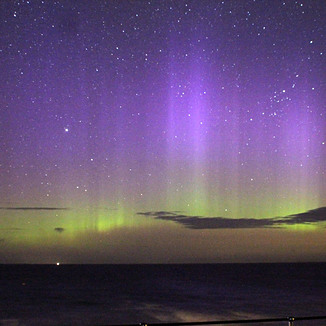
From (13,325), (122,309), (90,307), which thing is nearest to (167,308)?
(122,309)

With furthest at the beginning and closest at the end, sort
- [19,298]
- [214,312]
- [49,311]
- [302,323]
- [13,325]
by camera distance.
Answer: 1. [19,298]
2. [49,311]
3. [214,312]
4. [13,325]
5. [302,323]

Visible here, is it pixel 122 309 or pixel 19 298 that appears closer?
pixel 122 309

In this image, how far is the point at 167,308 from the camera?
40.5 m

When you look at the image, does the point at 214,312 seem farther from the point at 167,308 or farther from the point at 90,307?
the point at 90,307

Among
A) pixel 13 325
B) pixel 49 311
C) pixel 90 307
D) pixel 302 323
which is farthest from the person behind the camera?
pixel 90 307

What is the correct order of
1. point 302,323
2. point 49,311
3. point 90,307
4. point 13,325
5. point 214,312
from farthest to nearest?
1. point 90,307
2. point 49,311
3. point 214,312
4. point 13,325
5. point 302,323

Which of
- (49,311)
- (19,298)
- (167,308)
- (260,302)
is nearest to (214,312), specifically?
(167,308)

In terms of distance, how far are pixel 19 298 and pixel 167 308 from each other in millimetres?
19511

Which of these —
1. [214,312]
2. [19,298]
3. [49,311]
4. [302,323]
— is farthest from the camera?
[19,298]

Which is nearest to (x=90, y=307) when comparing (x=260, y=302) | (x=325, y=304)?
(x=260, y=302)

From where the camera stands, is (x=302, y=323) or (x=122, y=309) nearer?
(x=302, y=323)

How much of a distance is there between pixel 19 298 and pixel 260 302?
24.3 meters

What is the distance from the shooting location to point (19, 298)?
53094 millimetres

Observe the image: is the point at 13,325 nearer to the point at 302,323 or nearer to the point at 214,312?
the point at 214,312
